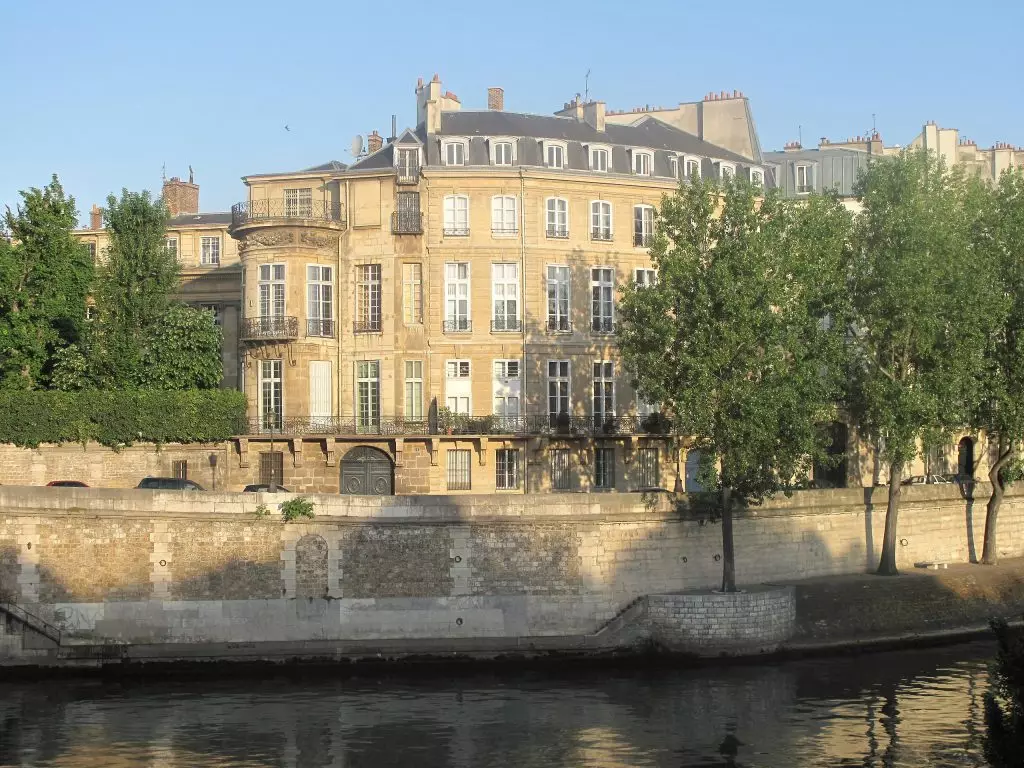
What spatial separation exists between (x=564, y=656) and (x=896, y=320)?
14030 mm

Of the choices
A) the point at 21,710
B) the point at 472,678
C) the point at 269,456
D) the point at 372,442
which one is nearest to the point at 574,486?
the point at 372,442

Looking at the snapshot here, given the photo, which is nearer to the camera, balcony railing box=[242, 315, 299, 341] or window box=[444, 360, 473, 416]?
balcony railing box=[242, 315, 299, 341]

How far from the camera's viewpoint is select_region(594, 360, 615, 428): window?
49.0m

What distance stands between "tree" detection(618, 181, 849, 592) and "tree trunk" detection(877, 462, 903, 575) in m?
4.56

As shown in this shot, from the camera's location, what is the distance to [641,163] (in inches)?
2045


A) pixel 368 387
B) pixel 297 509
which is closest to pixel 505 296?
pixel 368 387

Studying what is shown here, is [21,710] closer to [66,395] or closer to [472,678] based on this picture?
[472,678]

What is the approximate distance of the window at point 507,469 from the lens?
156 feet

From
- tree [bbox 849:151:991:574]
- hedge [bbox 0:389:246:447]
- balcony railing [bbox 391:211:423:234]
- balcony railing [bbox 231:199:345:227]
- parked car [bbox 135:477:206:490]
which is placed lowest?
parked car [bbox 135:477:206:490]

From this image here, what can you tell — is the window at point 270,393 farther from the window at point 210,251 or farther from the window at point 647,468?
the window at point 647,468

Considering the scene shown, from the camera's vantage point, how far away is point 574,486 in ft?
159

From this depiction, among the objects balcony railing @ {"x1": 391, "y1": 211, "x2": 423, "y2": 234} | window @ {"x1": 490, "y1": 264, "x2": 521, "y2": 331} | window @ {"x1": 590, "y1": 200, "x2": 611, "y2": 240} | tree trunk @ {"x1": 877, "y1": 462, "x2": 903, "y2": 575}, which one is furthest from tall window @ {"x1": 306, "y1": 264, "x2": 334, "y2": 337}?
tree trunk @ {"x1": 877, "y1": 462, "x2": 903, "y2": 575}

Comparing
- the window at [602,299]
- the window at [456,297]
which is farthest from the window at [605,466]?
the window at [456,297]

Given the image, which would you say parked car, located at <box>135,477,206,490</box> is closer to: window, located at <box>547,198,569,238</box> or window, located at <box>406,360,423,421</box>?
window, located at <box>406,360,423,421</box>
